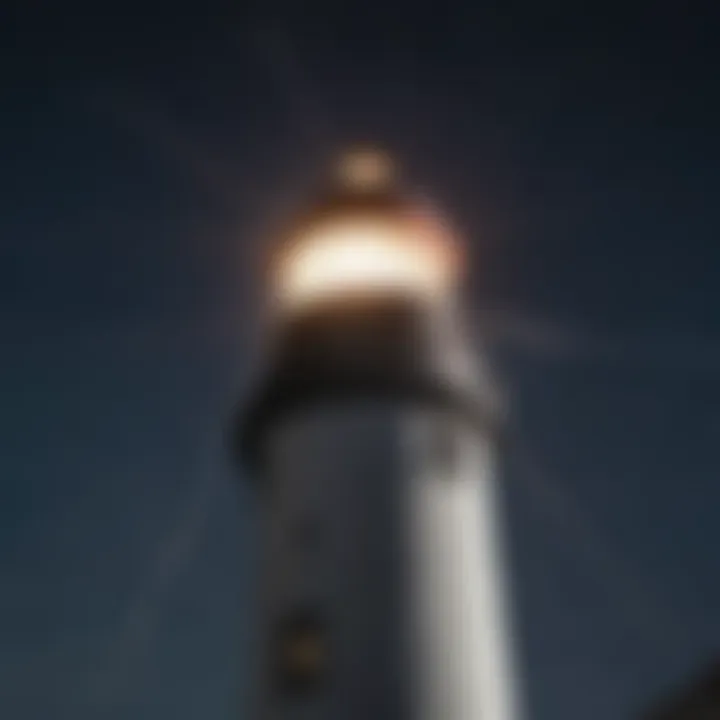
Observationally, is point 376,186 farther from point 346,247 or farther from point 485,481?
point 485,481

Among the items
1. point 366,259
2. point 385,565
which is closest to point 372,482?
point 385,565

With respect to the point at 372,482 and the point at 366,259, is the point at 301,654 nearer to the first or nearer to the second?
the point at 372,482

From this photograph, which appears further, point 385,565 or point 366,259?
point 366,259

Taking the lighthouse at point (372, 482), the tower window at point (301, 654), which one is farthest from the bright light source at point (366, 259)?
the tower window at point (301, 654)

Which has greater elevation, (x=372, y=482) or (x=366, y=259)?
(x=366, y=259)

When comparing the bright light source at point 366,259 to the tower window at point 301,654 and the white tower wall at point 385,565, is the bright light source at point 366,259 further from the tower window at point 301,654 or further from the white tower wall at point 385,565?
the tower window at point 301,654

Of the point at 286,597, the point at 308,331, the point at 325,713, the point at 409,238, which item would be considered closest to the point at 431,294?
the point at 409,238

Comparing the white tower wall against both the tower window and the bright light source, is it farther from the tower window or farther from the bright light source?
the bright light source
